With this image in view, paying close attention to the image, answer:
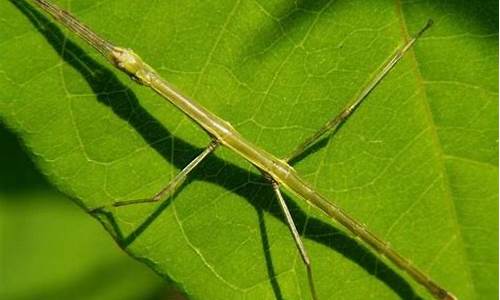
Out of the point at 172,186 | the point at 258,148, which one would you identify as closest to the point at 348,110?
the point at 258,148

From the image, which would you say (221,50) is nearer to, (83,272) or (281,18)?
(281,18)

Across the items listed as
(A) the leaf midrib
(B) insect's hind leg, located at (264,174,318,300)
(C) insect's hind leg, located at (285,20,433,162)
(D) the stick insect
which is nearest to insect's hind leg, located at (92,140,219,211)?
(D) the stick insect

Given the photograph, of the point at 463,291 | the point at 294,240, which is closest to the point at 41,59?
the point at 294,240

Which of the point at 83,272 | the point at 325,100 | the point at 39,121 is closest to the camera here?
the point at 39,121

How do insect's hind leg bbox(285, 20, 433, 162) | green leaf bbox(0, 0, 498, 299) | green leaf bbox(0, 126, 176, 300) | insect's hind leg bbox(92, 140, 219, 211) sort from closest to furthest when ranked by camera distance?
green leaf bbox(0, 0, 498, 299), insect's hind leg bbox(285, 20, 433, 162), insect's hind leg bbox(92, 140, 219, 211), green leaf bbox(0, 126, 176, 300)

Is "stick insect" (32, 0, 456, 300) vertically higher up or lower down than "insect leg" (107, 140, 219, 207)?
higher up

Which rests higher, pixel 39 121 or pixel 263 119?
pixel 263 119

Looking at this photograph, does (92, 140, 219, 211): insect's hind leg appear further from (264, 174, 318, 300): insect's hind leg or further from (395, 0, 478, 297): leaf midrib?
(395, 0, 478, 297): leaf midrib
